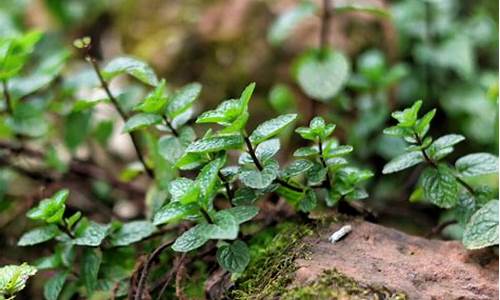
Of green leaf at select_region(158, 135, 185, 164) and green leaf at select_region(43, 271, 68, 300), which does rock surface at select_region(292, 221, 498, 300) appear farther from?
green leaf at select_region(43, 271, 68, 300)

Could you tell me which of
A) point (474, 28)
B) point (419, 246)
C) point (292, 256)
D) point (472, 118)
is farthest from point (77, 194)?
point (474, 28)

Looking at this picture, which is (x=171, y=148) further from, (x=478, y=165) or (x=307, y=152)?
(x=478, y=165)

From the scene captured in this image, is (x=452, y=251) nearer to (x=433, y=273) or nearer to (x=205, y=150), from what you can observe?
(x=433, y=273)

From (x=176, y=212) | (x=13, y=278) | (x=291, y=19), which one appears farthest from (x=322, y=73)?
(x=13, y=278)

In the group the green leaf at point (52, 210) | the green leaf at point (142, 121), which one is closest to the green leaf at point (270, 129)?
the green leaf at point (142, 121)

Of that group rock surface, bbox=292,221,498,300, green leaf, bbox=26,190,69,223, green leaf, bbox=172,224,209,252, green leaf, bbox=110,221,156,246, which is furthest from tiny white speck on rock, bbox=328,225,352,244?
green leaf, bbox=26,190,69,223
